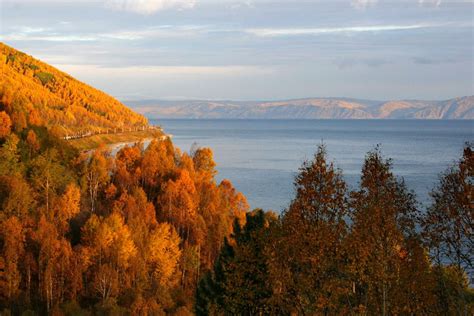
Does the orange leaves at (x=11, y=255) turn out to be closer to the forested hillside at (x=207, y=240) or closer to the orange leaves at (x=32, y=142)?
the forested hillside at (x=207, y=240)

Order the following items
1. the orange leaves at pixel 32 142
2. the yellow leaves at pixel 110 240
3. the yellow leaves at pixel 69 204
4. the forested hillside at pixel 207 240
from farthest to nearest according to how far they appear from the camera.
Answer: the orange leaves at pixel 32 142, the yellow leaves at pixel 69 204, the yellow leaves at pixel 110 240, the forested hillside at pixel 207 240

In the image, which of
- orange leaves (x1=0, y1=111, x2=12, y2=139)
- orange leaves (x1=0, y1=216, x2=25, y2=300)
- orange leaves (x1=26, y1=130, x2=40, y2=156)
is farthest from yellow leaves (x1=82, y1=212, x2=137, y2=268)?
orange leaves (x1=0, y1=111, x2=12, y2=139)

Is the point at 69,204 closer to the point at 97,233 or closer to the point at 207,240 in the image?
the point at 97,233

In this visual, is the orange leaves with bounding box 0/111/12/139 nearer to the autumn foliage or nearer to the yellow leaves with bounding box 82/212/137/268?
the autumn foliage

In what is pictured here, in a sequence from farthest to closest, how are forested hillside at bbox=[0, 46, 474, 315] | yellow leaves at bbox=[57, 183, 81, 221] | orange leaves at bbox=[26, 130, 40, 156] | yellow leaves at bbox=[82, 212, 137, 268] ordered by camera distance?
orange leaves at bbox=[26, 130, 40, 156], yellow leaves at bbox=[57, 183, 81, 221], yellow leaves at bbox=[82, 212, 137, 268], forested hillside at bbox=[0, 46, 474, 315]

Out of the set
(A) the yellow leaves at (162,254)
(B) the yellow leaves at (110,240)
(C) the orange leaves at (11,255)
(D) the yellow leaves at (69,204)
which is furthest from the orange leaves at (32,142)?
(A) the yellow leaves at (162,254)

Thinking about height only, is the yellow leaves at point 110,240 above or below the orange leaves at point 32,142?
below

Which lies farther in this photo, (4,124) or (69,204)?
(4,124)

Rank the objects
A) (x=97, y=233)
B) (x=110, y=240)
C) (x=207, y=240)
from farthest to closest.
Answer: (x=207, y=240)
(x=97, y=233)
(x=110, y=240)

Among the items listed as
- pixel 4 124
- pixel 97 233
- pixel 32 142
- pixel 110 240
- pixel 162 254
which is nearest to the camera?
pixel 110 240

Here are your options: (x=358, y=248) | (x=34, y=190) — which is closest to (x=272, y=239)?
(x=358, y=248)

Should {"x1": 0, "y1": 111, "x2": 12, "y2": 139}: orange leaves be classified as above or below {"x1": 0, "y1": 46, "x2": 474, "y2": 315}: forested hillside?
above

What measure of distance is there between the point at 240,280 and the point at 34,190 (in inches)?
2290

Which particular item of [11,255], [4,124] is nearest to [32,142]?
[4,124]
